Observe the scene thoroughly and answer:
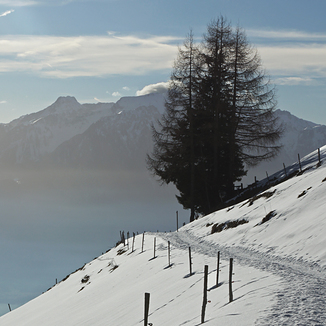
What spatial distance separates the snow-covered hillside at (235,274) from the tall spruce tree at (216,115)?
231 inches

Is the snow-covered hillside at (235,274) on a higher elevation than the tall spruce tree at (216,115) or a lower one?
lower

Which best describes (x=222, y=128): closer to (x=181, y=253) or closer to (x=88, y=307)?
(x=181, y=253)

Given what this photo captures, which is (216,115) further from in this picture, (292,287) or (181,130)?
(292,287)

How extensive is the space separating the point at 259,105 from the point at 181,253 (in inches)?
745

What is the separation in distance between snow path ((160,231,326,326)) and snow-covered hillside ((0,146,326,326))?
0.07ft

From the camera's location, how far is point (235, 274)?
596 inches

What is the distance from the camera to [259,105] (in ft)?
119

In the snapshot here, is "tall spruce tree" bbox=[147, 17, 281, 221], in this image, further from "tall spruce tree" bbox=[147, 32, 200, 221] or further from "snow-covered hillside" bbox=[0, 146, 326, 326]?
"snow-covered hillside" bbox=[0, 146, 326, 326]

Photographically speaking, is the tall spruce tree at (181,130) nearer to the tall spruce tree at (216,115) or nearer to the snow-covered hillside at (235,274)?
the tall spruce tree at (216,115)

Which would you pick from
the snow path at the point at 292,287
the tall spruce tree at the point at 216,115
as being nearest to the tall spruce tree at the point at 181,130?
the tall spruce tree at the point at 216,115

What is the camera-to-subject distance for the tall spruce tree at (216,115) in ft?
118

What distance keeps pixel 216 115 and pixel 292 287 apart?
83.3 feet

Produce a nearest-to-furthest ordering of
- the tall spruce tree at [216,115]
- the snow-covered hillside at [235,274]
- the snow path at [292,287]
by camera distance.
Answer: the snow path at [292,287]
the snow-covered hillside at [235,274]
the tall spruce tree at [216,115]

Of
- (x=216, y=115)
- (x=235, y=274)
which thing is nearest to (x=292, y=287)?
(x=235, y=274)
